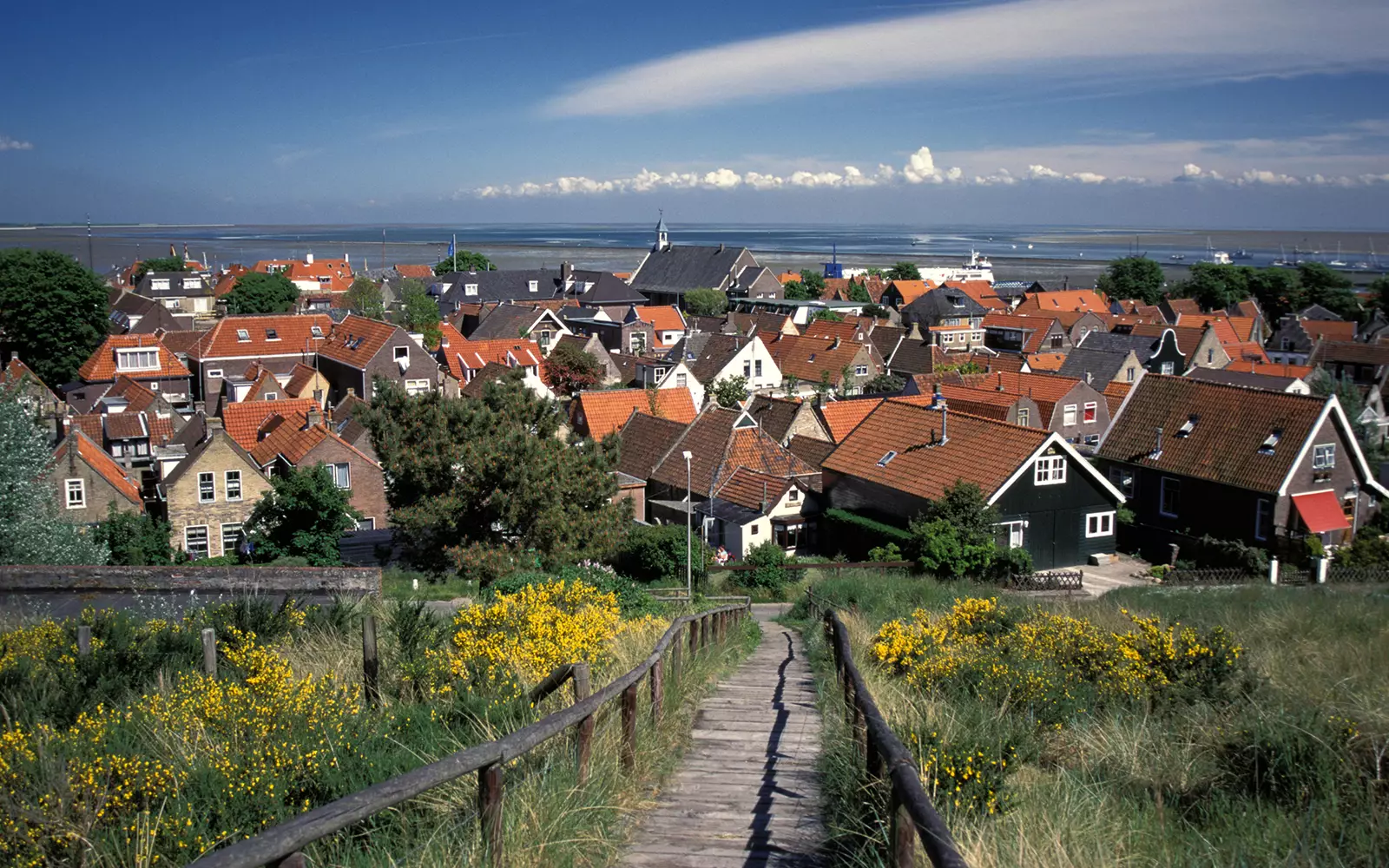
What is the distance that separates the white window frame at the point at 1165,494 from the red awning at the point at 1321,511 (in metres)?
3.73

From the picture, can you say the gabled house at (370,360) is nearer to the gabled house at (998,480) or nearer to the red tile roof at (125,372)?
the red tile roof at (125,372)

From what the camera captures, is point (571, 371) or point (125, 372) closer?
point (125, 372)

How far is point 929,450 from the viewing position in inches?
1447

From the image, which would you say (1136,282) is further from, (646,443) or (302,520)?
(302,520)

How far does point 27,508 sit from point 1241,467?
121 feet

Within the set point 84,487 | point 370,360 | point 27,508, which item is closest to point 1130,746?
point 27,508

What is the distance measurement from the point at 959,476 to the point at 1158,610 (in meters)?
16.0

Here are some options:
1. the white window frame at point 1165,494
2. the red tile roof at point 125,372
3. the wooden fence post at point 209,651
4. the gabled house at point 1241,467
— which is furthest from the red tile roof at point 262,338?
the wooden fence post at point 209,651

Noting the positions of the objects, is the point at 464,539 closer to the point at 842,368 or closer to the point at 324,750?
the point at 324,750

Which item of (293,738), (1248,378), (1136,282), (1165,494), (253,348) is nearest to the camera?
(293,738)

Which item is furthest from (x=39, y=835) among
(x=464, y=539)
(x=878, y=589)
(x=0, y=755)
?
(x=464, y=539)

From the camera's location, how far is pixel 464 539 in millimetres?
27922

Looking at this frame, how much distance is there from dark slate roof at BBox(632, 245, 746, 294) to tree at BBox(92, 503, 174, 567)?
3664 inches

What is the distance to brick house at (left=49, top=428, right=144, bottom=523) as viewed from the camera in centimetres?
3784
